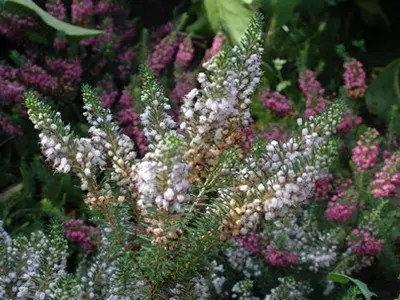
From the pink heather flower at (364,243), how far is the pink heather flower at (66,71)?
1008mm

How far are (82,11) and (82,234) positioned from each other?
0.91 metres

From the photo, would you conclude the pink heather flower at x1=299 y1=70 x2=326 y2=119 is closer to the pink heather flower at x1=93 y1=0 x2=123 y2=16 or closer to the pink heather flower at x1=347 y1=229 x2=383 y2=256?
the pink heather flower at x1=347 y1=229 x2=383 y2=256

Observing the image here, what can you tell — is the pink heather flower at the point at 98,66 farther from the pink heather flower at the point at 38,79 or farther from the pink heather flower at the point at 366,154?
the pink heather flower at the point at 366,154

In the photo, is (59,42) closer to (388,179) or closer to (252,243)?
(252,243)

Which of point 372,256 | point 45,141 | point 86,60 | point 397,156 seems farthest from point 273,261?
point 86,60

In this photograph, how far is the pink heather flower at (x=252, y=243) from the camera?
1.89 meters

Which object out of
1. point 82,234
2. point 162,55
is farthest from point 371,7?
point 82,234

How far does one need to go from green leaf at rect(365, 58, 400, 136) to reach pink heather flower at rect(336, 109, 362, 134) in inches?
11.3

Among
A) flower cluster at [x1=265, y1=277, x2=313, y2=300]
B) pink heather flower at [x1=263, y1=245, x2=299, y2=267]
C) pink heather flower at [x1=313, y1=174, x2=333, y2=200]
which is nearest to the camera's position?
flower cluster at [x1=265, y1=277, x2=313, y2=300]

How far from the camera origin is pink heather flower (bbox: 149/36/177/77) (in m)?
2.54

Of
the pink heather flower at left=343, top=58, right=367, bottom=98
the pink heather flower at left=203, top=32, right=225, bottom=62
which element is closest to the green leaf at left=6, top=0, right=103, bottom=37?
the pink heather flower at left=203, top=32, right=225, bottom=62

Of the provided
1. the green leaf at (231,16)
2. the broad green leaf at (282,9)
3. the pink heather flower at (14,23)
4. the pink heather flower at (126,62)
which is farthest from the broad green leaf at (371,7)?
the pink heather flower at (14,23)

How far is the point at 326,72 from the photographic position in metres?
2.89

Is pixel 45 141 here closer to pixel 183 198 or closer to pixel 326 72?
pixel 183 198
